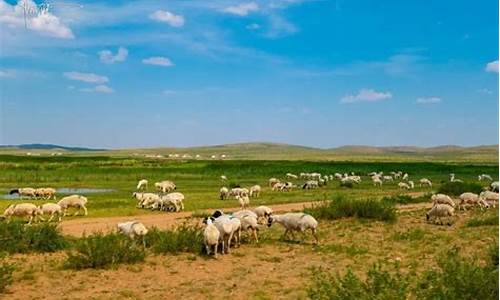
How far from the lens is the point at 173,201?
28.1 meters

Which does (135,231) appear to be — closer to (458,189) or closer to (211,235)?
(211,235)

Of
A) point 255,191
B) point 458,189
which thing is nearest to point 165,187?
point 255,191

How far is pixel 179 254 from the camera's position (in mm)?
15562

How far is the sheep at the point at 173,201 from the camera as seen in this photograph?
2808cm

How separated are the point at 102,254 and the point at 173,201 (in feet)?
46.4

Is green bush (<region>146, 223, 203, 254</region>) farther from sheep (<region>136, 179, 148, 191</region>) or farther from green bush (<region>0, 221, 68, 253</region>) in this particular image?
sheep (<region>136, 179, 148, 191</region>)

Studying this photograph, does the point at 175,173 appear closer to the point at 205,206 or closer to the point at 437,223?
the point at 205,206

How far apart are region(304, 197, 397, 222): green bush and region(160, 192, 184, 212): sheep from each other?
313 inches

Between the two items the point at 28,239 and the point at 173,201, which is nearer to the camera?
the point at 28,239

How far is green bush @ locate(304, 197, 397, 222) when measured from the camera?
22031mm

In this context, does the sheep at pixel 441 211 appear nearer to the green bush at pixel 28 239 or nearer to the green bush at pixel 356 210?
the green bush at pixel 356 210

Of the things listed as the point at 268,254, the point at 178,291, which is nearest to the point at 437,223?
the point at 268,254

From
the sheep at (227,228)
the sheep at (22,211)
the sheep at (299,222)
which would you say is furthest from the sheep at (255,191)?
the sheep at (227,228)

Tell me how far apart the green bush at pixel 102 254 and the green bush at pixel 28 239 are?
2.21m
